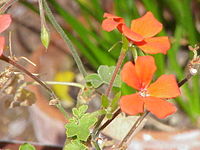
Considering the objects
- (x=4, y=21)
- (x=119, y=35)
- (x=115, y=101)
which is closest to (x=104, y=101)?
(x=115, y=101)

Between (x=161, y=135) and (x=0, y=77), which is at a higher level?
(x=0, y=77)

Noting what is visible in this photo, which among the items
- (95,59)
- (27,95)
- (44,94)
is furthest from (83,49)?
(27,95)

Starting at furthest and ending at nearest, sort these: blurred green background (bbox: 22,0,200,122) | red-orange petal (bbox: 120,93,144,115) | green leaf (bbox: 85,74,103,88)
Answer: blurred green background (bbox: 22,0,200,122) → green leaf (bbox: 85,74,103,88) → red-orange petal (bbox: 120,93,144,115)

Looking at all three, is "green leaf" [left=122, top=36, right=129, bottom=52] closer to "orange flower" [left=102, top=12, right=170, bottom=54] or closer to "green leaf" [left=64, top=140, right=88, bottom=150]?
"orange flower" [left=102, top=12, right=170, bottom=54]

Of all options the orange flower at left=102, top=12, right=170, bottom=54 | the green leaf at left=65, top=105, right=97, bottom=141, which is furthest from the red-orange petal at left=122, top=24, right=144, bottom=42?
the green leaf at left=65, top=105, right=97, bottom=141

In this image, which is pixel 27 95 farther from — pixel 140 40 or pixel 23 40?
pixel 23 40

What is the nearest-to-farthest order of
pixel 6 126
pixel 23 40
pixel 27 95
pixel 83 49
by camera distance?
pixel 27 95 < pixel 83 49 < pixel 6 126 < pixel 23 40

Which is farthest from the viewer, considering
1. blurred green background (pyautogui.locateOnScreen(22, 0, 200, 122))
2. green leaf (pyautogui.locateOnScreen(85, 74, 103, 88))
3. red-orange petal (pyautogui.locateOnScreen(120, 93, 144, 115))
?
blurred green background (pyautogui.locateOnScreen(22, 0, 200, 122))

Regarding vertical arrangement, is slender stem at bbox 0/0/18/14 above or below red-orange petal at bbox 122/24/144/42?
above
